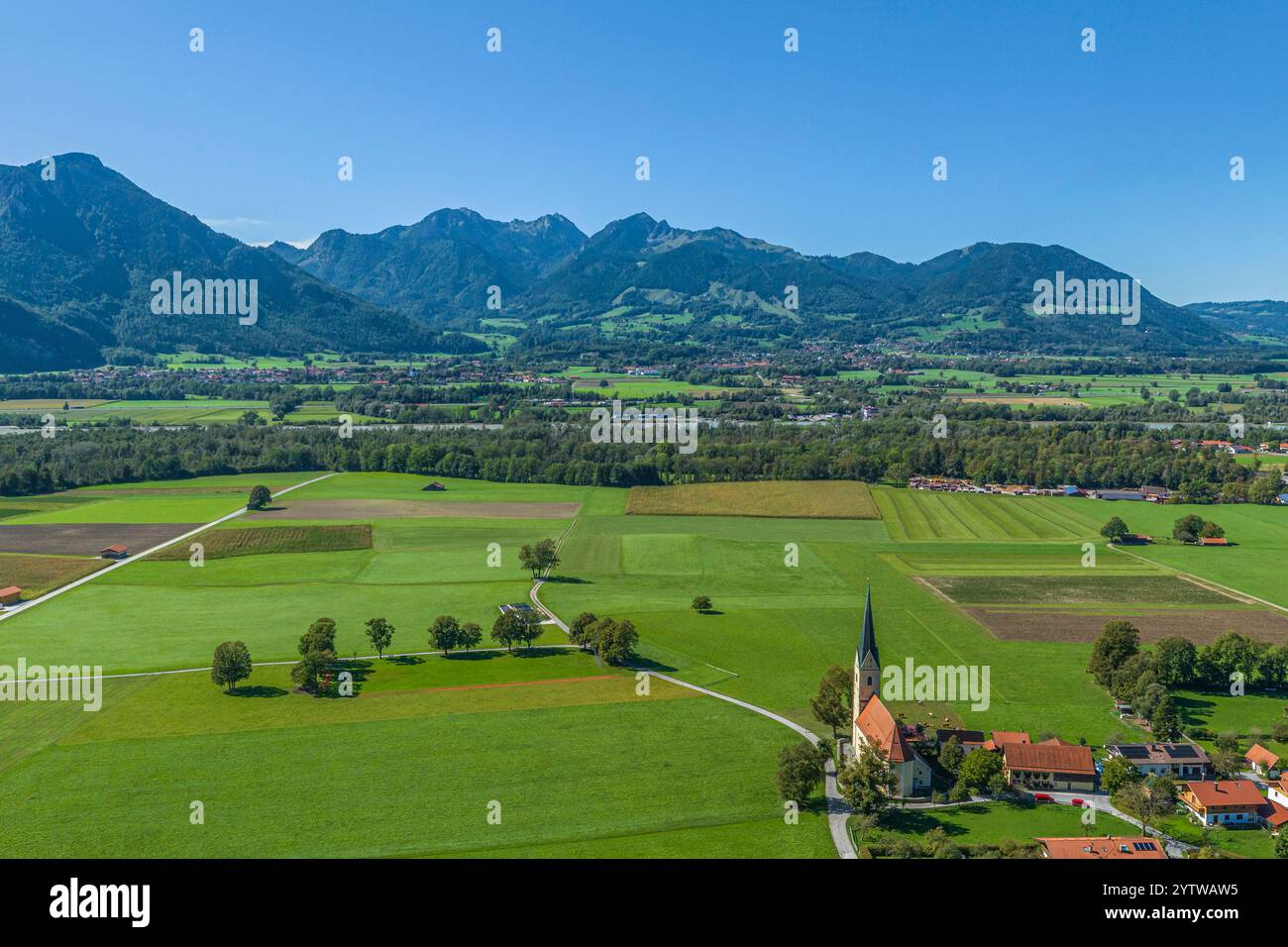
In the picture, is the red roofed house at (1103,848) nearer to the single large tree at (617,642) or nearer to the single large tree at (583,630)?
the single large tree at (617,642)

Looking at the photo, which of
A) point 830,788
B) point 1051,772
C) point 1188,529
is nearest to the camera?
point 1051,772

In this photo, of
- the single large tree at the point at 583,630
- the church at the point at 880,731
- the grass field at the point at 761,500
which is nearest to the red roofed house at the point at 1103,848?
the church at the point at 880,731

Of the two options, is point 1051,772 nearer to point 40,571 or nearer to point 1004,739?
point 1004,739

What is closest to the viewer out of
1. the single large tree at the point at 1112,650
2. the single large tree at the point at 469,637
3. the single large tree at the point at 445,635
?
the single large tree at the point at 1112,650

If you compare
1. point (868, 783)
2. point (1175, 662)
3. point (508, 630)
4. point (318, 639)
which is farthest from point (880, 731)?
point (318, 639)

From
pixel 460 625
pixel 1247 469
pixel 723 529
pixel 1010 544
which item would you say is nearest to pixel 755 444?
pixel 723 529

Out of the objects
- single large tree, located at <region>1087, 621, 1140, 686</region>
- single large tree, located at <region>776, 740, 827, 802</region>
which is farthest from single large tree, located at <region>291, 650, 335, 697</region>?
single large tree, located at <region>1087, 621, 1140, 686</region>
